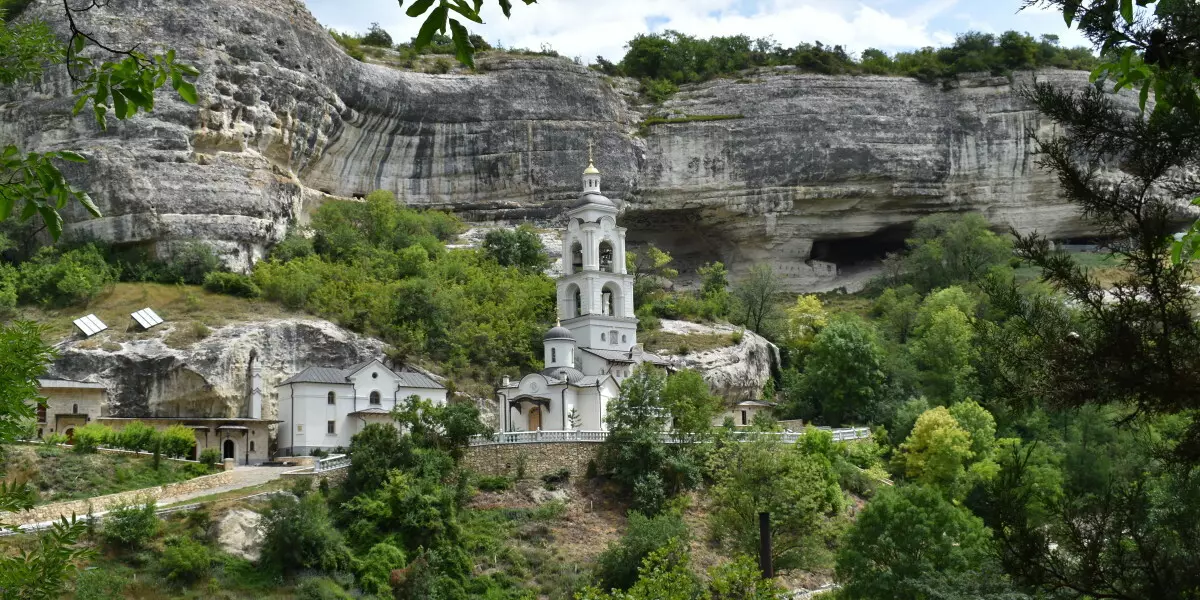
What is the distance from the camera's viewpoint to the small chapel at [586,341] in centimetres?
4256

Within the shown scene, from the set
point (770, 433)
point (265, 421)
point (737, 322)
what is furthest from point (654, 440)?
point (737, 322)

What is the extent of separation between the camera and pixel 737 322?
2208 inches

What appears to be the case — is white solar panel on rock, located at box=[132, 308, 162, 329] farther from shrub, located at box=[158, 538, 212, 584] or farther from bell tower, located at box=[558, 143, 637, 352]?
bell tower, located at box=[558, 143, 637, 352]

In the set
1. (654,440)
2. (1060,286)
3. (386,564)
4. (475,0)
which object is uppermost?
(475,0)

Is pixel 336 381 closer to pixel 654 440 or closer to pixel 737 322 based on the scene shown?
pixel 654 440

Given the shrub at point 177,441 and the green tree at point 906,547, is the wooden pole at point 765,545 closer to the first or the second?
the green tree at point 906,547

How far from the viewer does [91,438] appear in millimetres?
35312

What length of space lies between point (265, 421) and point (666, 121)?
32437 mm

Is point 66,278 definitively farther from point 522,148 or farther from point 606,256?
point 522,148

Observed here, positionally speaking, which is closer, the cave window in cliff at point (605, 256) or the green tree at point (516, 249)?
the cave window in cliff at point (605, 256)

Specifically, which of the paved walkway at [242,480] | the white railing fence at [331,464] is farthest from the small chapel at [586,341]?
the paved walkway at [242,480]

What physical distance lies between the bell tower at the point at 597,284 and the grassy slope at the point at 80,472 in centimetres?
1693

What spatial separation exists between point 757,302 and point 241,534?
103 feet

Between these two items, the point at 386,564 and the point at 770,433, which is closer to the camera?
the point at 386,564
